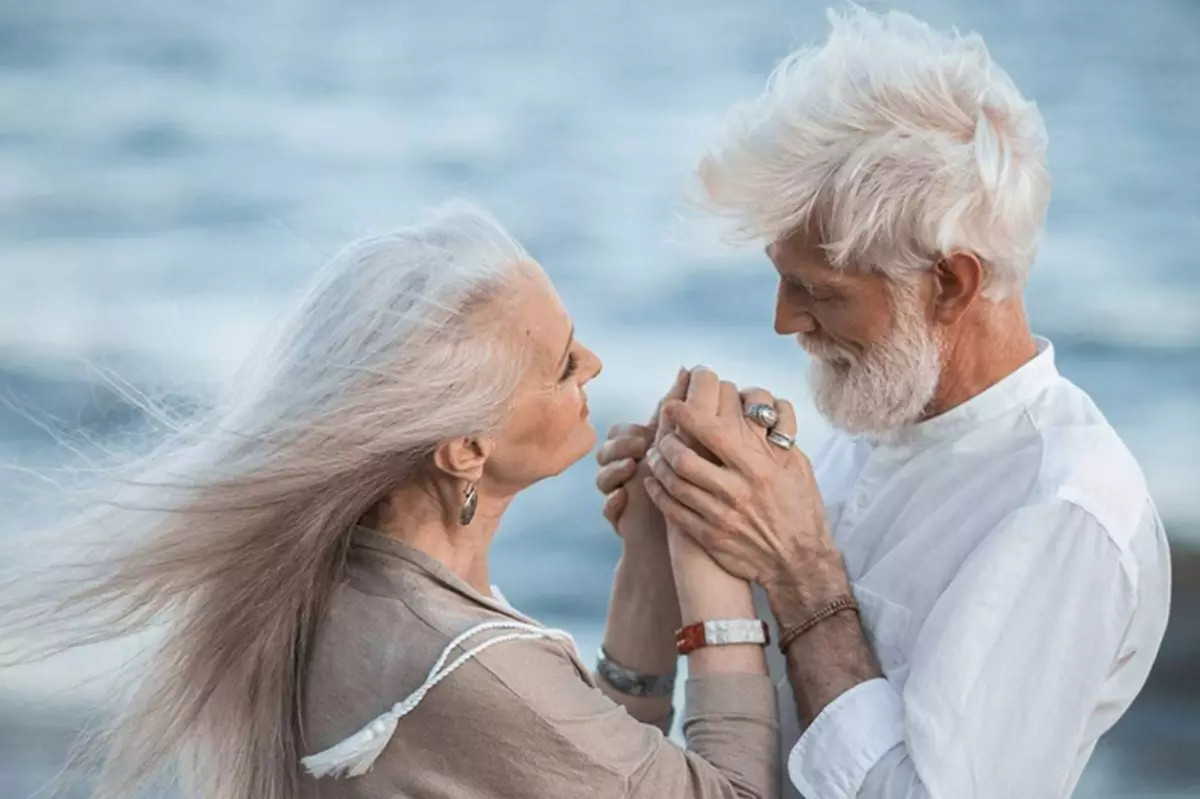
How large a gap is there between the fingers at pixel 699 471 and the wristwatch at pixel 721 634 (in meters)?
0.19

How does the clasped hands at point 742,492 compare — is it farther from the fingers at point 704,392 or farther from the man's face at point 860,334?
the man's face at point 860,334

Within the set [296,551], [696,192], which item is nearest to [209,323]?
[696,192]

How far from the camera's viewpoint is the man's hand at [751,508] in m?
2.07

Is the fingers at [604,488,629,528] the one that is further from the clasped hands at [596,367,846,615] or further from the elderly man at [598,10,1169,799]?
the clasped hands at [596,367,846,615]

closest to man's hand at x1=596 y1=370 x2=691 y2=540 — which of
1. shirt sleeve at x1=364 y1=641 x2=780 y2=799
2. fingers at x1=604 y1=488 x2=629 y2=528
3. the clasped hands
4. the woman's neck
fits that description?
fingers at x1=604 y1=488 x2=629 y2=528

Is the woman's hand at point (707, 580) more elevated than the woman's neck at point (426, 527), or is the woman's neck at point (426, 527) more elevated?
the woman's hand at point (707, 580)

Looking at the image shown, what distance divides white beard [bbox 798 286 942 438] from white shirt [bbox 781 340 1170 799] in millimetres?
94

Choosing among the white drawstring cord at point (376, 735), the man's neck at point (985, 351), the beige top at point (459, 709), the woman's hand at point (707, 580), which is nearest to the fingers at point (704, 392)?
the woman's hand at point (707, 580)

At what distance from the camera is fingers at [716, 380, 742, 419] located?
2.13m

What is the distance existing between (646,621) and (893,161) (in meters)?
0.82

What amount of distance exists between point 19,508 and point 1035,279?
4623 mm

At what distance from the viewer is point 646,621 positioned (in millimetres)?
2369

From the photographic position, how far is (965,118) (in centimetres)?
210

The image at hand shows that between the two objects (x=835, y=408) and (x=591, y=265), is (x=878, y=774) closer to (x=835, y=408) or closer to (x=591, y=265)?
(x=835, y=408)
